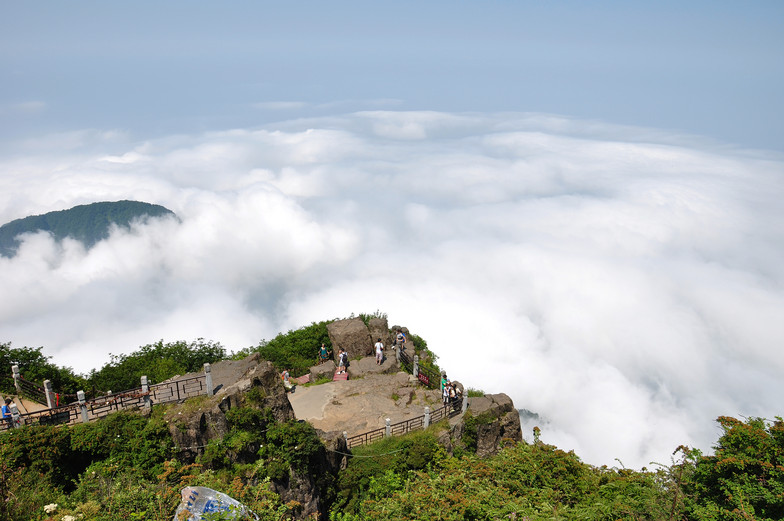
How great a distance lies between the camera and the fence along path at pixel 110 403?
55.0 ft

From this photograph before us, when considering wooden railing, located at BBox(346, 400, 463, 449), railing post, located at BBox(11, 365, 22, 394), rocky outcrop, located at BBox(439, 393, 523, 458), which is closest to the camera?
railing post, located at BBox(11, 365, 22, 394)

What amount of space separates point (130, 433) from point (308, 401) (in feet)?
30.0

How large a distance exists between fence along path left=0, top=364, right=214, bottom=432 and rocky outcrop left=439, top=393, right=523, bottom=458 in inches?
415

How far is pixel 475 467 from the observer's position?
15.0 metres

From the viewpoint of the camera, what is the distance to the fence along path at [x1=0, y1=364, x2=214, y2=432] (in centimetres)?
1675

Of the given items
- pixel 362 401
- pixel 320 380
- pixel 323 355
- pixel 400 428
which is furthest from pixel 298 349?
pixel 400 428

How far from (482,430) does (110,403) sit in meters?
15.0

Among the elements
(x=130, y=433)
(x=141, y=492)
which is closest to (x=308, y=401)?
(x=130, y=433)

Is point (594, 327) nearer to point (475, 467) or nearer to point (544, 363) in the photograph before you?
point (544, 363)

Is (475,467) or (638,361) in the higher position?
(475,467)

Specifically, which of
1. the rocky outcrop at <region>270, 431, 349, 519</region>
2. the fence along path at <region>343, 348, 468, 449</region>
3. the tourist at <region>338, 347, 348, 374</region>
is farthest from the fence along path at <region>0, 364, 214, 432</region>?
the tourist at <region>338, 347, 348, 374</region>

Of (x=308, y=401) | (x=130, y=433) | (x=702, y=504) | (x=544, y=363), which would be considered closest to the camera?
(x=702, y=504)

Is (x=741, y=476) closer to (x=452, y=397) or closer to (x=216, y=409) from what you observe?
(x=452, y=397)

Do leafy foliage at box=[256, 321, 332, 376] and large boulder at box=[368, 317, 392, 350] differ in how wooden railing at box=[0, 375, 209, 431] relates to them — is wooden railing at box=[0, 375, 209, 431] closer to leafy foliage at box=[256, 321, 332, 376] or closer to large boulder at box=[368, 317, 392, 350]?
leafy foliage at box=[256, 321, 332, 376]
